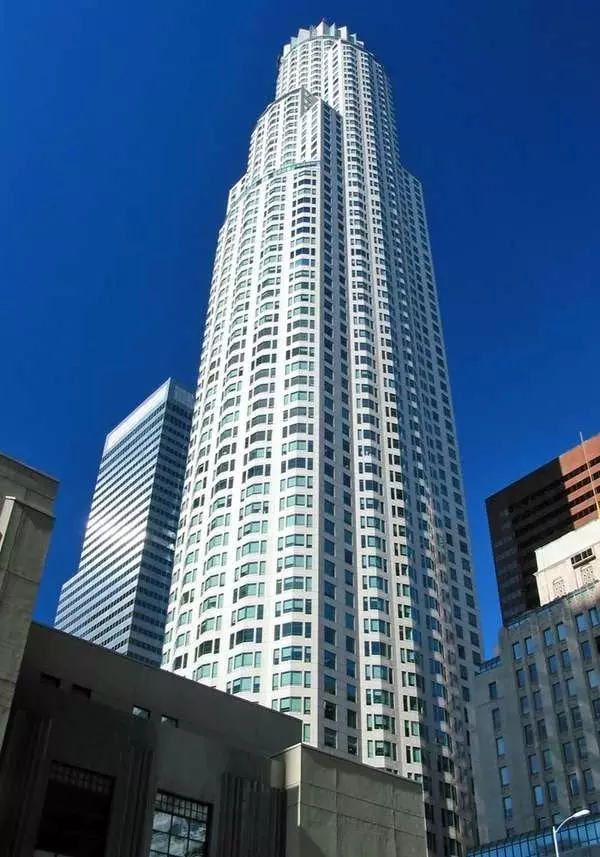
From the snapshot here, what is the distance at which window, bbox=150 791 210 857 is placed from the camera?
38.8 metres

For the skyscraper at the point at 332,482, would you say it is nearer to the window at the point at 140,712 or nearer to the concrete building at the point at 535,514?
the concrete building at the point at 535,514

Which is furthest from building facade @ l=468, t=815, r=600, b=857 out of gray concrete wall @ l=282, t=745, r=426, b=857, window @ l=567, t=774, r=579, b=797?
gray concrete wall @ l=282, t=745, r=426, b=857

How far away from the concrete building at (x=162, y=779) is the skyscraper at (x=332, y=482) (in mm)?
56786

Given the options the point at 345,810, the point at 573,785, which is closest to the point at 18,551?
the point at 345,810

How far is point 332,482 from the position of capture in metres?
128

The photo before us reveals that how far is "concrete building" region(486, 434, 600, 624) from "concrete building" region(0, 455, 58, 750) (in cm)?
13644

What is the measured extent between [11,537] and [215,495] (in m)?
94.5

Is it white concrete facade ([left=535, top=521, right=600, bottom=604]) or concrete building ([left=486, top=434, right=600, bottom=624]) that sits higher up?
concrete building ([left=486, top=434, right=600, bottom=624])

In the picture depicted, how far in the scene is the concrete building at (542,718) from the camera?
8606 cm

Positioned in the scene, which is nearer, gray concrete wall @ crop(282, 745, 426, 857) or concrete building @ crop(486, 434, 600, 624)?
gray concrete wall @ crop(282, 745, 426, 857)

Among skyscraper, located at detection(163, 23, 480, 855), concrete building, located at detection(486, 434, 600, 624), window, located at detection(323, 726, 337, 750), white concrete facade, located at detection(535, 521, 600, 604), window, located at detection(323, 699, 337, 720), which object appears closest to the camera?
window, located at detection(323, 726, 337, 750)

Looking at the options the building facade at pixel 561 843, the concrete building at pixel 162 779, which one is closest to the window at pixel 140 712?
the concrete building at pixel 162 779

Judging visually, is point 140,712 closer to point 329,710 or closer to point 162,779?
point 162,779

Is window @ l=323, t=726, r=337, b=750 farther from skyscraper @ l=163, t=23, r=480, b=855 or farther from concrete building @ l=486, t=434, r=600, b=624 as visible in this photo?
concrete building @ l=486, t=434, r=600, b=624
